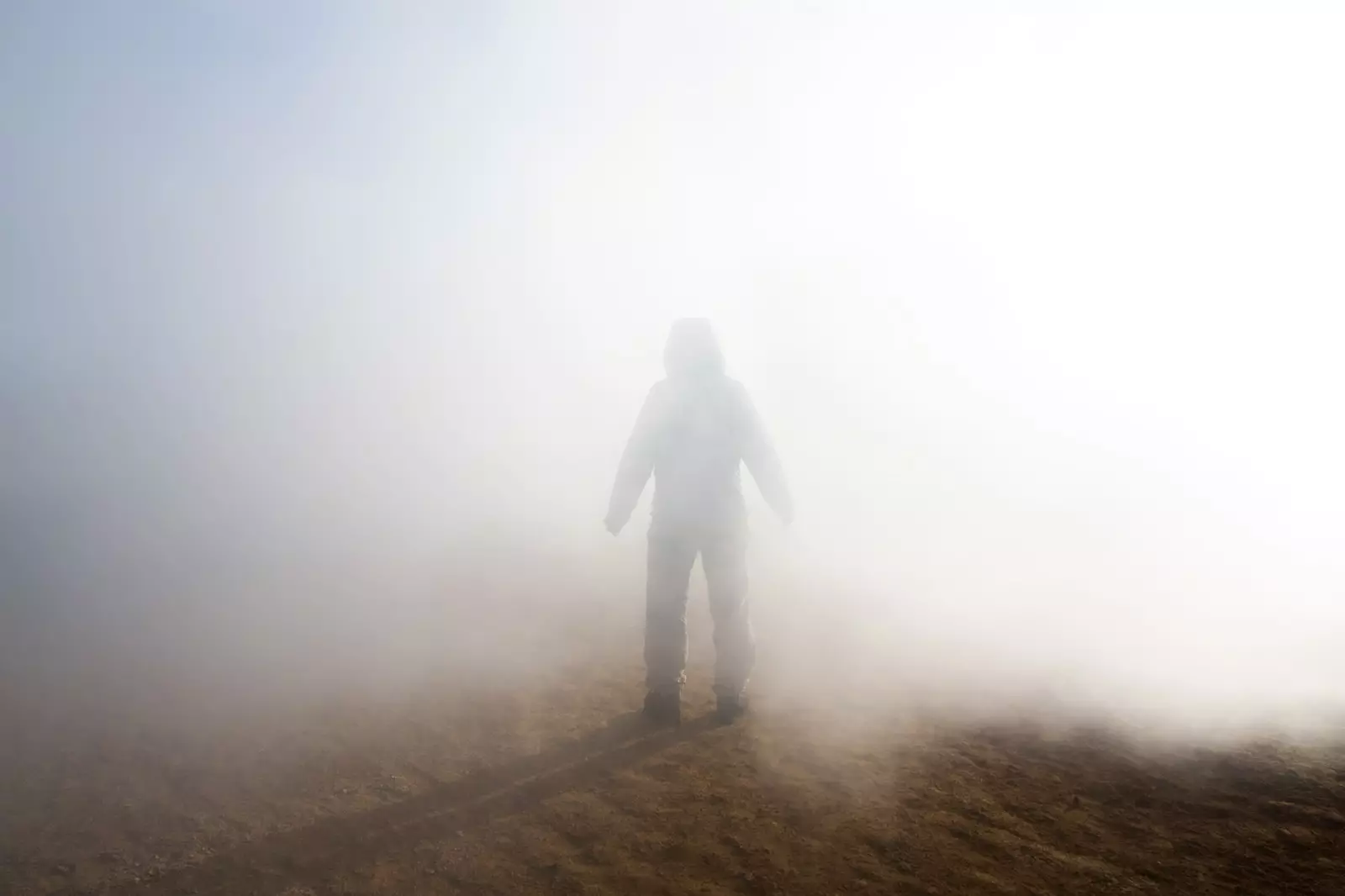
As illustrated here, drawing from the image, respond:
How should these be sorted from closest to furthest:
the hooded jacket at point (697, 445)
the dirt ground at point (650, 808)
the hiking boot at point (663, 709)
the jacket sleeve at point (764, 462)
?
the dirt ground at point (650, 808), the hiking boot at point (663, 709), the hooded jacket at point (697, 445), the jacket sleeve at point (764, 462)

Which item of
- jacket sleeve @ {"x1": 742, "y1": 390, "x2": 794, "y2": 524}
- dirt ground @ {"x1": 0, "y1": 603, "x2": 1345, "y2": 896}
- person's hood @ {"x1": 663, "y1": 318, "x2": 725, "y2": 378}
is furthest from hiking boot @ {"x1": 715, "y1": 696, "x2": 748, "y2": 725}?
person's hood @ {"x1": 663, "y1": 318, "x2": 725, "y2": 378}

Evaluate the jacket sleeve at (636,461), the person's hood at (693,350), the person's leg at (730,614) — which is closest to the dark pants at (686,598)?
the person's leg at (730,614)

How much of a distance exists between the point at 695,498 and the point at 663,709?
131cm

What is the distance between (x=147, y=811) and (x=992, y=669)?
5189 mm

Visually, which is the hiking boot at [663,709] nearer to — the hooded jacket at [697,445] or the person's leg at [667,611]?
the person's leg at [667,611]

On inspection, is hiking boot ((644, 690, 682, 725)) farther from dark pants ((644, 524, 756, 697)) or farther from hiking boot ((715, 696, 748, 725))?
hiking boot ((715, 696, 748, 725))

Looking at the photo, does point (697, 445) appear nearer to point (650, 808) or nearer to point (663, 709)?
point (663, 709)

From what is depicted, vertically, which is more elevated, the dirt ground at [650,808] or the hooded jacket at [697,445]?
the hooded jacket at [697,445]

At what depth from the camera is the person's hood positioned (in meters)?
4.45

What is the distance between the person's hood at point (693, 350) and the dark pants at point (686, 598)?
102cm

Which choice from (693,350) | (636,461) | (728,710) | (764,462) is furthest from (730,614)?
(693,350)

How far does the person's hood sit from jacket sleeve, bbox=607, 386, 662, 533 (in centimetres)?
23

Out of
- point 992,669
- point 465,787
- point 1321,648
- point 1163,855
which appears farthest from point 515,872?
point 1321,648

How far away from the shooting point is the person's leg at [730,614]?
4.28 meters
